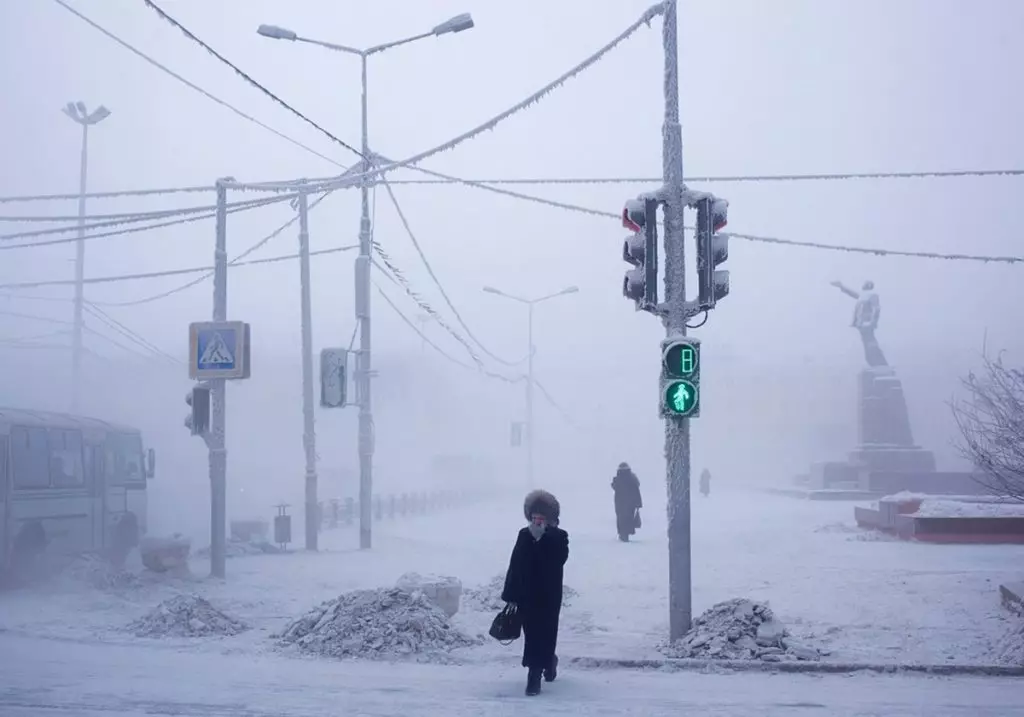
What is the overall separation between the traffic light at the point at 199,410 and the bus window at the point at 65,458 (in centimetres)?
262

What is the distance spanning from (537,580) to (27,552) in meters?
11.7

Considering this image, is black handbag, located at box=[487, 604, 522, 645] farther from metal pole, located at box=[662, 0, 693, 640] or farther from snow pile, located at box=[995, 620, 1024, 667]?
snow pile, located at box=[995, 620, 1024, 667]

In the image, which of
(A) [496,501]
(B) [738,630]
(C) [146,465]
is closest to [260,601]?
(B) [738,630]

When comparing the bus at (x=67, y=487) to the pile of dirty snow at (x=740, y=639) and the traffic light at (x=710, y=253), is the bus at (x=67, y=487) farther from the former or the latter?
A: the traffic light at (x=710, y=253)

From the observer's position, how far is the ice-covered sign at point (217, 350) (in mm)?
17391

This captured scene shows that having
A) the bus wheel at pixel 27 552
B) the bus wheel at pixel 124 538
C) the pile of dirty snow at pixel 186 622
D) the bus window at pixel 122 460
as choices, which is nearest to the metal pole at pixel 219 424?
the bus wheel at pixel 27 552

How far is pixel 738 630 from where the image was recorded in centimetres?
1050

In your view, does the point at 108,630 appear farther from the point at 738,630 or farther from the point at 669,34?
the point at 669,34

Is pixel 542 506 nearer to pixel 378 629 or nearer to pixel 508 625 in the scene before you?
pixel 508 625

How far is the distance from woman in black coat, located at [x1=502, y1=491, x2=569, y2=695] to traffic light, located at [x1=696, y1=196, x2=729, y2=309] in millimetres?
3300

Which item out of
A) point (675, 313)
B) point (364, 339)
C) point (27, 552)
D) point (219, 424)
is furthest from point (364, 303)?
point (675, 313)

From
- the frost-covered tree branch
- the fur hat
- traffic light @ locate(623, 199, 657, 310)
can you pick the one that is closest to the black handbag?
the fur hat

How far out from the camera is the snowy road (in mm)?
8211

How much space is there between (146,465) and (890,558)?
15107 millimetres
